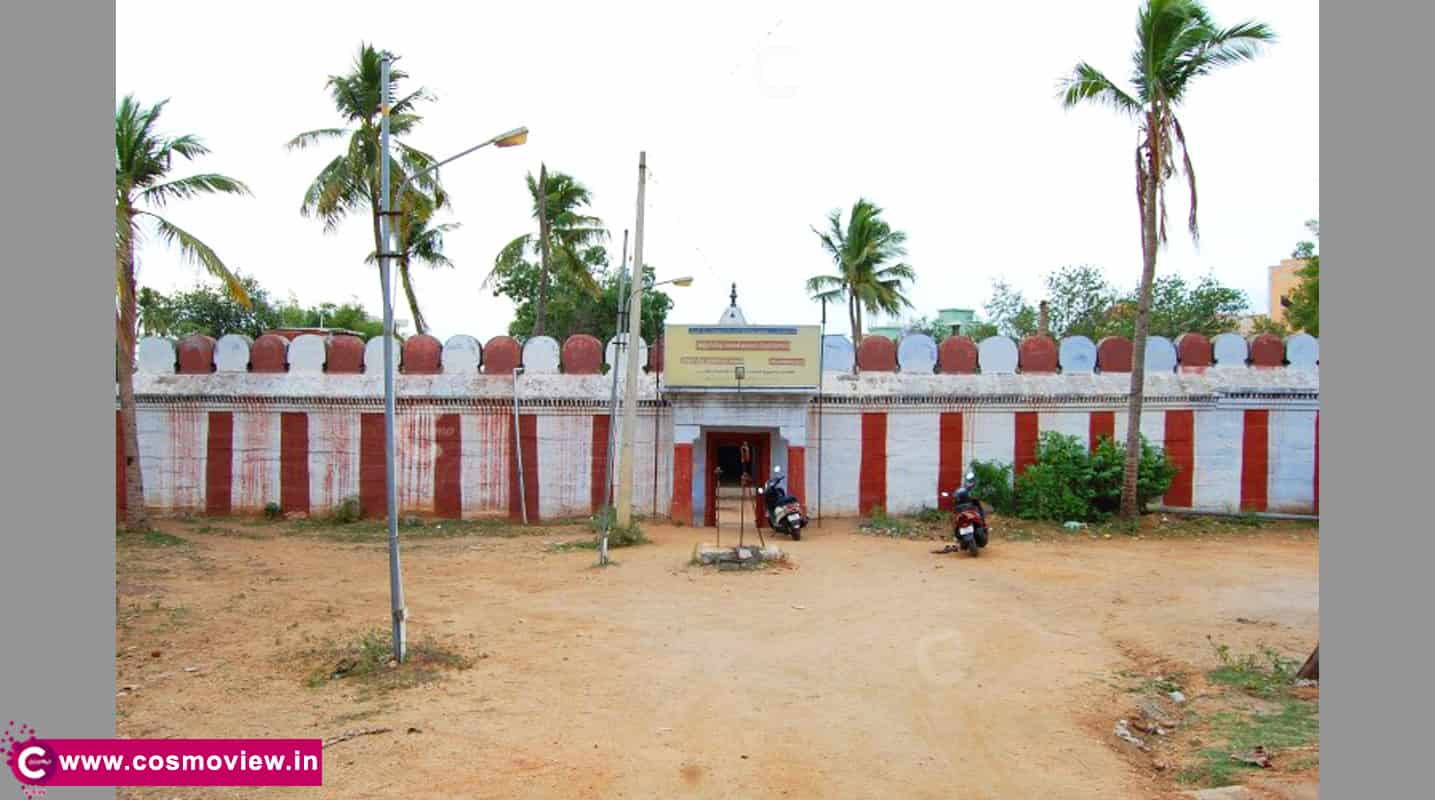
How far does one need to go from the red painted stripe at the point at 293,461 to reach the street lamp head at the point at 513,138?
437 inches

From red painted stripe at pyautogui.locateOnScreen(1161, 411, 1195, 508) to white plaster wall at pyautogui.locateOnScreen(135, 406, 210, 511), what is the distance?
18817 mm

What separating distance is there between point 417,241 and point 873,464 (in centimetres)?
1308

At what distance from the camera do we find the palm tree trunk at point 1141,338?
50.9 feet

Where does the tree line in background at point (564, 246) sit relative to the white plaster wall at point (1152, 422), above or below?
above

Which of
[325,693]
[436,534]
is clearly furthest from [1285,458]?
[325,693]

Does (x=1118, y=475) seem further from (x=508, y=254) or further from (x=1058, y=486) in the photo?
(x=508, y=254)

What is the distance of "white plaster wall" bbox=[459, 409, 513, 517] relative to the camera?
17297 millimetres

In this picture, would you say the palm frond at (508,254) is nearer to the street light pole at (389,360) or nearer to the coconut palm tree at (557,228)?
the coconut palm tree at (557,228)

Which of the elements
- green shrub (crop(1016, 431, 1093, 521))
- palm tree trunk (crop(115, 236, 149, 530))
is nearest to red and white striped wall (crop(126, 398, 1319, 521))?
green shrub (crop(1016, 431, 1093, 521))

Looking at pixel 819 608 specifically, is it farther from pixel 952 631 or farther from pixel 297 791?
pixel 297 791

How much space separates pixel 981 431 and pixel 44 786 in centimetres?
1550

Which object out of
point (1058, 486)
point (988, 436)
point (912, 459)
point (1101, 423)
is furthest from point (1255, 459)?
point (912, 459)

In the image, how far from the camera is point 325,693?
695 centimetres

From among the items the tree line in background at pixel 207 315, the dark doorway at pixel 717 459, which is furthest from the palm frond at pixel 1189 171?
the tree line in background at pixel 207 315
